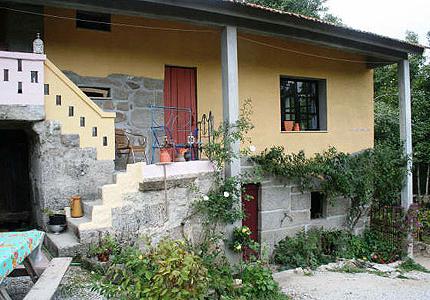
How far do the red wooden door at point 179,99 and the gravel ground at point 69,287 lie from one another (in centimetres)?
408

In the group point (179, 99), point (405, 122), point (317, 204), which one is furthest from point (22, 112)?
point (405, 122)

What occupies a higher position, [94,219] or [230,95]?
[230,95]

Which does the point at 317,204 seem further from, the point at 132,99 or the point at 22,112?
the point at 22,112

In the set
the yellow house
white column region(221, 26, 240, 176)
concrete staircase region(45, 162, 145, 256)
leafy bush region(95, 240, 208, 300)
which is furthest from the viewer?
white column region(221, 26, 240, 176)

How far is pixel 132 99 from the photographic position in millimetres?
7715

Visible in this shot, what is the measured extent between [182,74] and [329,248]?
511 centimetres

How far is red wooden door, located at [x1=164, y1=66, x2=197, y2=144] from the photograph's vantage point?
8.22 meters

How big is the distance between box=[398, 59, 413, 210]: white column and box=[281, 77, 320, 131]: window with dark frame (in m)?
1.96

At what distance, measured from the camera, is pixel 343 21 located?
18344mm

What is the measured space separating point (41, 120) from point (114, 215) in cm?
166

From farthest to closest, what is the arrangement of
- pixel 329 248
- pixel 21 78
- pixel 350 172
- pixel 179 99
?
1. pixel 329 248
2. pixel 350 172
3. pixel 179 99
4. pixel 21 78

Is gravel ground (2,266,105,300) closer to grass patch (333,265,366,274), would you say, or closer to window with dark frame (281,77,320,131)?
grass patch (333,265,366,274)

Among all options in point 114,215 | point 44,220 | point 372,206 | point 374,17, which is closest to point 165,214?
point 114,215

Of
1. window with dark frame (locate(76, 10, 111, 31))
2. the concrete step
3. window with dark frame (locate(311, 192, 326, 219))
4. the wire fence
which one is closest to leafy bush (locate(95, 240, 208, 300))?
the concrete step
